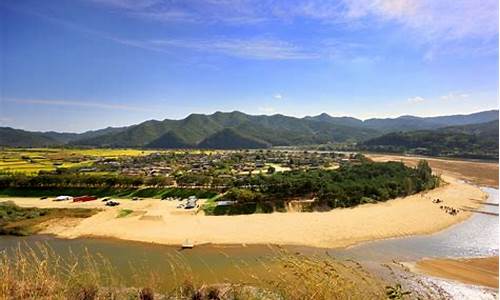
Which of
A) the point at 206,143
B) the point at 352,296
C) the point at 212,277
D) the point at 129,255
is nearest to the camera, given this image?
the point at 352,296

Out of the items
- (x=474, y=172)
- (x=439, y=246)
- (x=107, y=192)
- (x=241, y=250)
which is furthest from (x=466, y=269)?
(x=474, y=172)

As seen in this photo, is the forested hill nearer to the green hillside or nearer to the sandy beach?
the sandy beach

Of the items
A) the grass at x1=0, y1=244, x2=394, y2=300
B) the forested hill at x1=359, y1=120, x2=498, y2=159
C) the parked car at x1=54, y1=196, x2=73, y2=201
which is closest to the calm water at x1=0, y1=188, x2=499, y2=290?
the grass at x1=0, y1=244, x2=394, y2=300

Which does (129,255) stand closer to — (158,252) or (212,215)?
(158,252)

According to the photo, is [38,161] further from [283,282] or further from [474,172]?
[474,172]

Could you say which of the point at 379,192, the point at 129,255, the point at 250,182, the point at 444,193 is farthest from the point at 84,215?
the point at 444,193

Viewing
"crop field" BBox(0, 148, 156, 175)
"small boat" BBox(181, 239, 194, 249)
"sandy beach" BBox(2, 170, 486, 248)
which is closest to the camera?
"small boat" BBox(181, 239, 194, 249)

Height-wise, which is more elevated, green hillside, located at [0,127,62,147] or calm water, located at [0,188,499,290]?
green hillside, located at [0,127,62,147]
